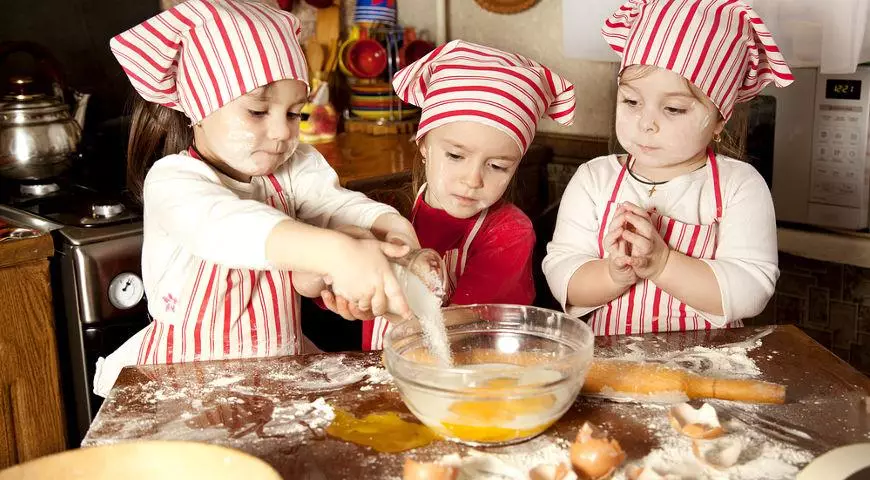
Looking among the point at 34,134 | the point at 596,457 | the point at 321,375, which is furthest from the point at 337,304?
the point at 34,134

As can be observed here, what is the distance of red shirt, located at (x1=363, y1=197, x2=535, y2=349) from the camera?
61.2 inches

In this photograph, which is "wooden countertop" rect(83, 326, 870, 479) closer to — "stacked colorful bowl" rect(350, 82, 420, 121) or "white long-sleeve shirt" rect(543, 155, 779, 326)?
"white long-sleeve shirt" rect(543, 155, 779, 326)

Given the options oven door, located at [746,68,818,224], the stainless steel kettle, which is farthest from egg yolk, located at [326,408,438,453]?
oven door, located at [746,68,818,224]

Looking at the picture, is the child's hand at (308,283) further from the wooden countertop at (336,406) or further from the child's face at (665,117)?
the child's face at (665,117)

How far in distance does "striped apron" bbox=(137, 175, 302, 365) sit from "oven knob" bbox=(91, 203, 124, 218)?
445 mm

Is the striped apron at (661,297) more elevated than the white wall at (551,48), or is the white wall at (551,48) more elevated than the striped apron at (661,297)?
the white wall at (551,48)

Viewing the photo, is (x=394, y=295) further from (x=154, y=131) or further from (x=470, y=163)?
(x=154, y=131)

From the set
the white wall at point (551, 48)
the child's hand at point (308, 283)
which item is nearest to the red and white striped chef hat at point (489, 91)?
the child's hand at point (308, 283)

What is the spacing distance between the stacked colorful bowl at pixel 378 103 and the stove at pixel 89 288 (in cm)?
100

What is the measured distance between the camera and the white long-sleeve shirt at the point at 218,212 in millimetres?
1083

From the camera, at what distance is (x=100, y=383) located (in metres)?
1.52

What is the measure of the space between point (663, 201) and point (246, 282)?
0.74 metres

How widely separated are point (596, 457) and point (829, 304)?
156 centimetres

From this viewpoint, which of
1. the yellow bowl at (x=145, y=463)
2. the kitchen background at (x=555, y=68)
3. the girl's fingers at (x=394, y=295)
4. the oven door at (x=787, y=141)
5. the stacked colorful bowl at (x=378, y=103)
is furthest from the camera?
the stacked colorful bowl at (x=378, y=103)
